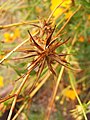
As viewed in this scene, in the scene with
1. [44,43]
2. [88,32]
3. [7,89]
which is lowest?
[44,43]

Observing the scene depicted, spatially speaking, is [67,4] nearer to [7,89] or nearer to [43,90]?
[7,89]

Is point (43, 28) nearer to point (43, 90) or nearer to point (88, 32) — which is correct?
point (88, 32)

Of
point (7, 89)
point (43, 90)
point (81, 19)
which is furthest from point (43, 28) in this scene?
point (43, 90)

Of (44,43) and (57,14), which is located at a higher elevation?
(57,14)

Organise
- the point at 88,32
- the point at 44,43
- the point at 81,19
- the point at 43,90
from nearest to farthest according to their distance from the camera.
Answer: the point at 44,43, the point at 81,19, the point at 88,32, the point at 43,90

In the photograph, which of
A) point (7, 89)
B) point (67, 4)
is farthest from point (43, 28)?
point (7, 89)

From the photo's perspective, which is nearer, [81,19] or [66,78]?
[81,19]

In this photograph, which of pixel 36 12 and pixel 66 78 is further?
pixel 66 78

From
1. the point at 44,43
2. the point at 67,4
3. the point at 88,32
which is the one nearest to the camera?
the point at 44,43

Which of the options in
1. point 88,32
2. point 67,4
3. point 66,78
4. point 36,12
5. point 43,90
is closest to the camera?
point 67,4
